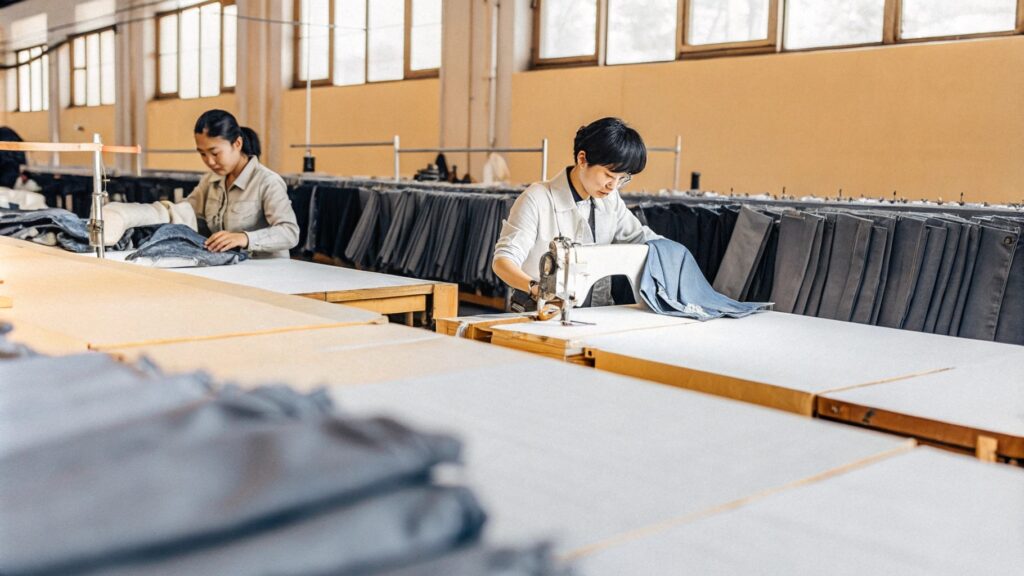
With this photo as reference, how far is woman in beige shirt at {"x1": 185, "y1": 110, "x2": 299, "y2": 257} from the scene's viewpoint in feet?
12.6

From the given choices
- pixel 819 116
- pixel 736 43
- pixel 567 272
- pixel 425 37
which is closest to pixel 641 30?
pixel 736 43

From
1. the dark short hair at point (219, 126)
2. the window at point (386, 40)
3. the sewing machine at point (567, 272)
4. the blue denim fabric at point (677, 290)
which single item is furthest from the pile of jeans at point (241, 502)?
the window at point (386, 40)

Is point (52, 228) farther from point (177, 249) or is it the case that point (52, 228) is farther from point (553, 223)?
point (553, 223)

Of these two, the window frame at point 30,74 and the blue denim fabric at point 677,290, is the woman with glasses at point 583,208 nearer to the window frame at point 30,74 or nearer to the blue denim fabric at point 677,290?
the blue denim fabric at point 677,290

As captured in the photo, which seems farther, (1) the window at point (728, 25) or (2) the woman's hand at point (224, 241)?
(1) the window at point (728, 25)

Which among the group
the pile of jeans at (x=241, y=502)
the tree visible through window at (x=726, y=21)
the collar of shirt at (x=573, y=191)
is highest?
the tree visible through window at (x=726, y=21)

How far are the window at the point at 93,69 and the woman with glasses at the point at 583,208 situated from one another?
48.1 ft

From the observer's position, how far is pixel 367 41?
1103 cm

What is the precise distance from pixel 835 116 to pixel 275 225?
4.53m

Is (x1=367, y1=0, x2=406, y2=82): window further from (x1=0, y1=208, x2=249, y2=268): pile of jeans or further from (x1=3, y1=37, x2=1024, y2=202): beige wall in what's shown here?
(x1=0, y1=208, x2=249, y2=268): pile of jeans

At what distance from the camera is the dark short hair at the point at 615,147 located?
305 centimetres

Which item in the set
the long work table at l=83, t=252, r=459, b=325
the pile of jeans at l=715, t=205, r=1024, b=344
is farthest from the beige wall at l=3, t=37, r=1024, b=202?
the long work table at l=83, t=252, r=459, b=325

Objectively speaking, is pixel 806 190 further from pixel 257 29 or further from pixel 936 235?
pixel 257 29

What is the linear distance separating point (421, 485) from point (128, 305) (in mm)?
1317
